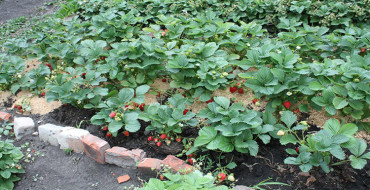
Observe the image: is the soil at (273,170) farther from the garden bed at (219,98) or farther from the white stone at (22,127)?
the white stone at (22,127)

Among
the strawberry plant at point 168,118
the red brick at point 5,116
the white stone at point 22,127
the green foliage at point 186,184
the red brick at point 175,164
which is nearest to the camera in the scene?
the green foliage at point 186,184

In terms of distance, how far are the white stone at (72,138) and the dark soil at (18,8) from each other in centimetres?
429

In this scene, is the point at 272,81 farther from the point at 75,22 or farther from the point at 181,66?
the point at 75,22

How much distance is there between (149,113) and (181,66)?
1.91 ft

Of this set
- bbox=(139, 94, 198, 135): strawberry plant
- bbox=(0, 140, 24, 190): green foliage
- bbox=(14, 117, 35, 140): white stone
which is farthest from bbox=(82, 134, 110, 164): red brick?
bbox=(14, 117, 35, 140): white stone

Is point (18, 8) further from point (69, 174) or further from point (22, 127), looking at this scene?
point (69, 174)

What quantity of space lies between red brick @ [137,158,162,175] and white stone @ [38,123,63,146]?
36.3 inches

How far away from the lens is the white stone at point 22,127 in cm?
304

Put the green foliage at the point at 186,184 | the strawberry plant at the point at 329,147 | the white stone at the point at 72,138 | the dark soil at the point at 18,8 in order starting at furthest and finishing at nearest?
the dark soil at the point at 18,8 < the white stone at the point at 72,138 < the strawberry plant at the point at 329,147 < the green foliage at the point at 186,184

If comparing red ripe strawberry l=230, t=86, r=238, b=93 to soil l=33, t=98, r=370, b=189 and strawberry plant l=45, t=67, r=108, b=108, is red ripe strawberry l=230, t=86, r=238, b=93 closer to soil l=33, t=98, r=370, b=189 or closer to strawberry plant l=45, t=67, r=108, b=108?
soil l=33, t=98, r=370, b=189

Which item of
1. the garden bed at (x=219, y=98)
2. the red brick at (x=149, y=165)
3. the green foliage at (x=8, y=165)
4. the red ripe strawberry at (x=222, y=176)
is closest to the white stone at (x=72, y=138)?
the garden bed at (x=219, y=98)

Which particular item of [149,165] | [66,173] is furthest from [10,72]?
[149,165]

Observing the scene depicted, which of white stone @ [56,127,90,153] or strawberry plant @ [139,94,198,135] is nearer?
strawberry plant @ [139,94,198,135]

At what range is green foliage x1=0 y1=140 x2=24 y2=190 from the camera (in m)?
2.50
